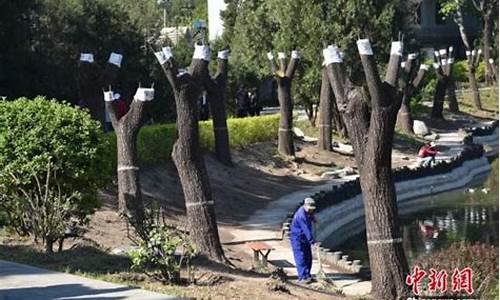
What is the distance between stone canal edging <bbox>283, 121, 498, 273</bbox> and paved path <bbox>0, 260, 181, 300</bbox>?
6448 mm

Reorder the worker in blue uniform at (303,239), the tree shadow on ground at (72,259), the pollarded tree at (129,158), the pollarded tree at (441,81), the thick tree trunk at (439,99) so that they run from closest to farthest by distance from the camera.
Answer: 1. the tree shadow on ground at (72,259)
2. the worker in blue uniform at (303,239)
3. the pollarded tree at (129,158)
4. the thick tree trunk at (439,99)
5. the pollarded tree at (441,81)

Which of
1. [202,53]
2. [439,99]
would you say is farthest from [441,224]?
[439,99]

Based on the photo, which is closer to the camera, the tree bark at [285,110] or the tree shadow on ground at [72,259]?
the tree shadow on ground at [72,259]

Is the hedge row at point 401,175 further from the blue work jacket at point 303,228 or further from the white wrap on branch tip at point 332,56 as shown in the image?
the white wrap on branch tip at point 332,56

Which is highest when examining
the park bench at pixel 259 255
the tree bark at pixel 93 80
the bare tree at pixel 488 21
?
the bare tree at pixel 488 21

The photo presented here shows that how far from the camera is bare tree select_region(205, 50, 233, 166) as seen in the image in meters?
26.5

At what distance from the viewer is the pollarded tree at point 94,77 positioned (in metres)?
19.8

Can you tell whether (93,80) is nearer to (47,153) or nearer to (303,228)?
(47,153)

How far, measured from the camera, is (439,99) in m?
45.9

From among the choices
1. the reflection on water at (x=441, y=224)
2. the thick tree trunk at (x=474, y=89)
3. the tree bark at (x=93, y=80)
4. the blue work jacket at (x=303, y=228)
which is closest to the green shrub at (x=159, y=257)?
the blue work jacket at (x=303, y=228)

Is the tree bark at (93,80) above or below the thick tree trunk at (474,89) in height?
above

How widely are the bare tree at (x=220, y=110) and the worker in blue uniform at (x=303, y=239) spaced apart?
1174 centimetres

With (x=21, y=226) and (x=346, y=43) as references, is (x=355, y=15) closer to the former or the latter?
(x=346, y=43)

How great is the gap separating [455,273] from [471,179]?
24055 mm
